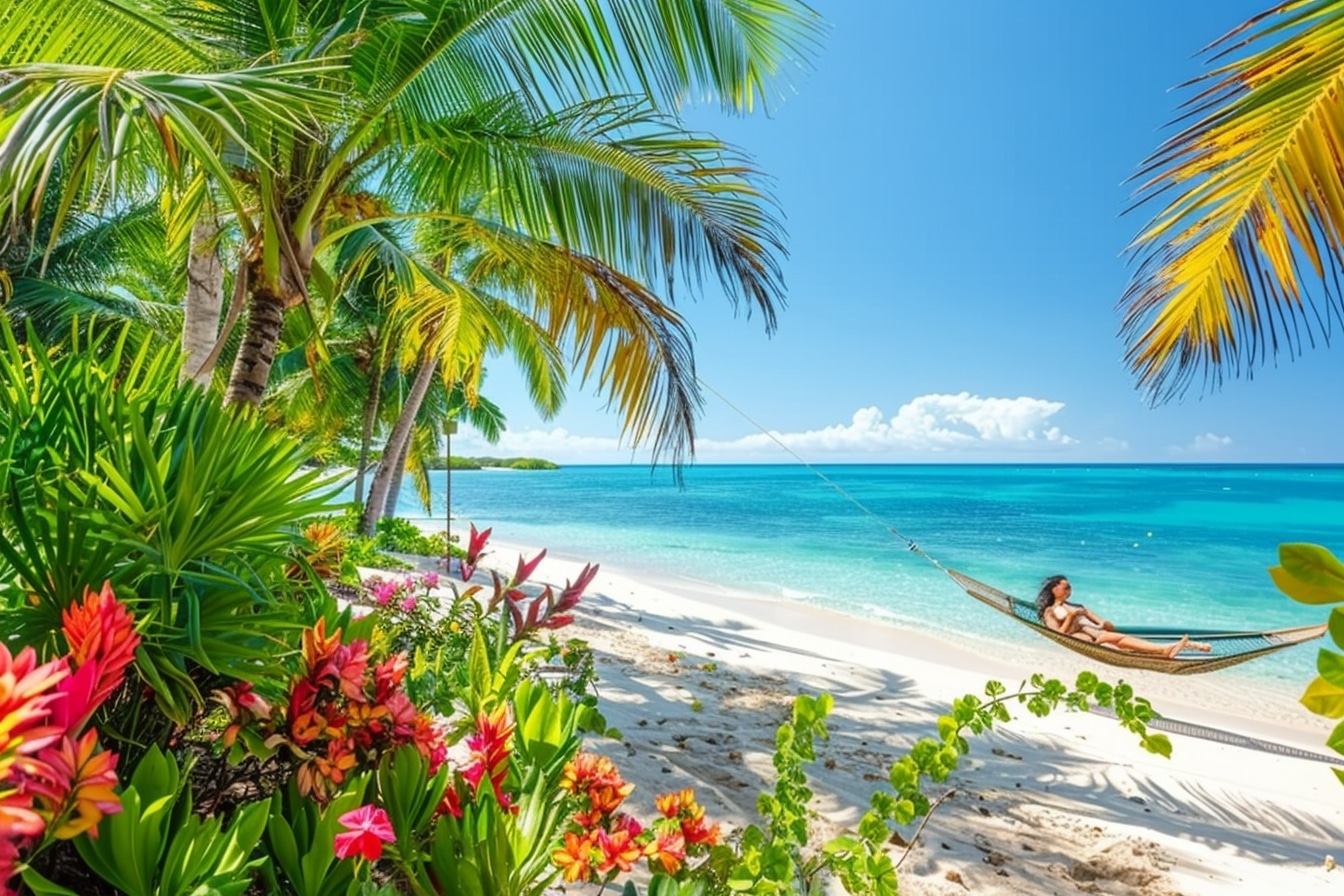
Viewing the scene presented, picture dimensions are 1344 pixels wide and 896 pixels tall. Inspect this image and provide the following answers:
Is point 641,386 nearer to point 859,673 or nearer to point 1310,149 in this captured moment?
point 1310,149

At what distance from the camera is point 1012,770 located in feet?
9.32

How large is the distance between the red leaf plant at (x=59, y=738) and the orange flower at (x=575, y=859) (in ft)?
1.56

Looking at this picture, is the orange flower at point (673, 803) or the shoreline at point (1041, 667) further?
the shoreline at point (1041, 667)

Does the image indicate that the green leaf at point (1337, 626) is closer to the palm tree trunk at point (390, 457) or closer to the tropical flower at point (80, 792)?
the tropical flower at point (80, 792)

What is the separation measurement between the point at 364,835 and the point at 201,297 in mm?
3057

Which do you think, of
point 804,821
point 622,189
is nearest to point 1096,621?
point 622,189

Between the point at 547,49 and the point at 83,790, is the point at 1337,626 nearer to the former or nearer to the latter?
the point at 83,790

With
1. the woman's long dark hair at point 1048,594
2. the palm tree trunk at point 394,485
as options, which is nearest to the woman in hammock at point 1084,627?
the woman's long dark hair at point 1048,594

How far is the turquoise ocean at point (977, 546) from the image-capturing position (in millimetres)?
8844

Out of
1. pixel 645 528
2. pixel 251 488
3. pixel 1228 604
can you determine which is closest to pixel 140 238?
pixel 251 488

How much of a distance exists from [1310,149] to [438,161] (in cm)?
276

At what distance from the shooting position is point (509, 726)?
99cm

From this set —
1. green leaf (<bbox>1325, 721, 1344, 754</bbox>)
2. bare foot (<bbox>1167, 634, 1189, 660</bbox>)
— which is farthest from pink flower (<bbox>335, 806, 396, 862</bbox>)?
bare foot (<bbox>1167, 634, 1189, 660</bbox>)

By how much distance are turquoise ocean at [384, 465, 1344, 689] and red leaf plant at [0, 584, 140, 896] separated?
10.8 feet
